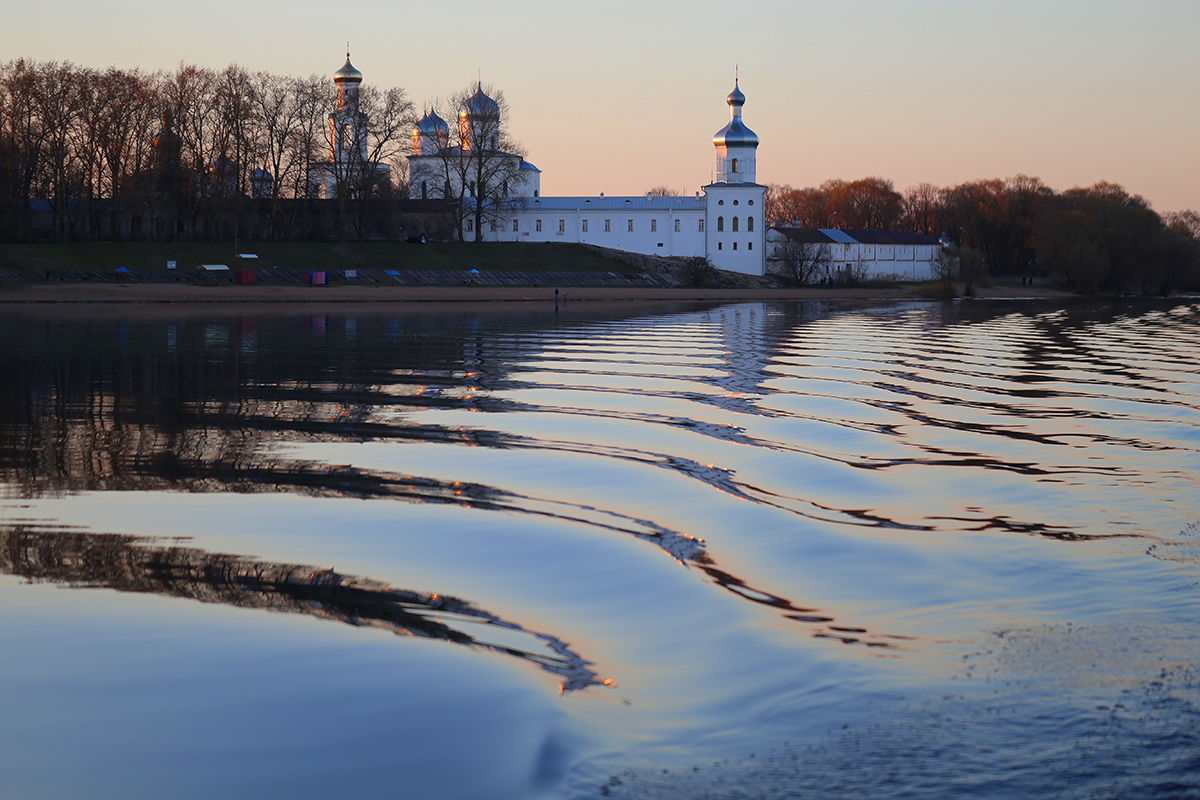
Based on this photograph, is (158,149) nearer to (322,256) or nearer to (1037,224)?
(322,256)

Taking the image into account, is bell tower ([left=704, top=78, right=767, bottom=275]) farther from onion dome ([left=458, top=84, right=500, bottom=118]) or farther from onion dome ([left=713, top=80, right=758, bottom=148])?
onion dome ([left=458, top=84, right=500, bottom=118])

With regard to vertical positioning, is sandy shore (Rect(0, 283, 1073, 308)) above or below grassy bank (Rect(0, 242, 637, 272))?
below

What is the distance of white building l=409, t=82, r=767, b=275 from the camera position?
341ft

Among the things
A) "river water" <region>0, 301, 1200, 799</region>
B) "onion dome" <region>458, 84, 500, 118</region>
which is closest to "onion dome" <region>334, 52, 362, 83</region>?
"onion dome" <region>458, 84, 500, 118</region>

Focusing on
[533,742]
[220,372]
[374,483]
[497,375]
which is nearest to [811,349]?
[497,375]

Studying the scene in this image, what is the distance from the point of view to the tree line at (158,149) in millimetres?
67688

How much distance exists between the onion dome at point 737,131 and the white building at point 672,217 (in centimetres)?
9

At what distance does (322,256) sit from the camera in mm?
75812

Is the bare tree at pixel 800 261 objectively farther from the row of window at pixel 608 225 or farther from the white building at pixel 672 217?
the row of window at pixel 608 225

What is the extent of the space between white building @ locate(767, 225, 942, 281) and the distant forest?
1108 inches

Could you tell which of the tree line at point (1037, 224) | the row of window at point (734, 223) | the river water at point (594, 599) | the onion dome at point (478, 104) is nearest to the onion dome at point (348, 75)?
the onion dome at point (478, 104)

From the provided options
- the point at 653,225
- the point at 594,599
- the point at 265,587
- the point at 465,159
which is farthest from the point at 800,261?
the point at 265,587

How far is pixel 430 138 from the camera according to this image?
9975 centimetres

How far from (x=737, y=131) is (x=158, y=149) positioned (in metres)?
53.9
